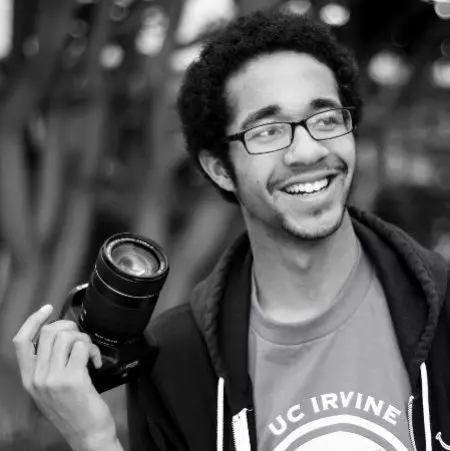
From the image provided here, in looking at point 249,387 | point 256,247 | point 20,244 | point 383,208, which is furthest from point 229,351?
point 383,208

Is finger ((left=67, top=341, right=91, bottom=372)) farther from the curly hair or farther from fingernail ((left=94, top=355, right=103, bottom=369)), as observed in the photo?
the curly hair

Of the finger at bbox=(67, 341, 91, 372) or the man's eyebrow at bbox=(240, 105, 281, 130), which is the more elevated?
the man's eyebrow at bbox=(240, 105, 281, 130)

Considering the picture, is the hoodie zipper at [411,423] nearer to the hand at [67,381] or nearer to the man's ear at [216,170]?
the hand at [67,381]

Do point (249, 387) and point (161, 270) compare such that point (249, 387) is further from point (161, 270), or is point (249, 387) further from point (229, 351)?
point (161, 270)

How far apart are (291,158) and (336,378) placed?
0.48 meters

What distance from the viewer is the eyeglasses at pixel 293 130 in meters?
1.88

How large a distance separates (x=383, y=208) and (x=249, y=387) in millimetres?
4669

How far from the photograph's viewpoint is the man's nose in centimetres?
185

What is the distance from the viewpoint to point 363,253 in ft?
6.48

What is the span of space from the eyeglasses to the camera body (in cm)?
50

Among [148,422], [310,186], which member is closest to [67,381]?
[148,422]

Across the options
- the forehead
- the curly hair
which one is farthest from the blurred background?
the forehead

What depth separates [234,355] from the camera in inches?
73.9

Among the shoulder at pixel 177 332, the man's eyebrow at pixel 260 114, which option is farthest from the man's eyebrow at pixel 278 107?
the shoulder at pixel 177 332
